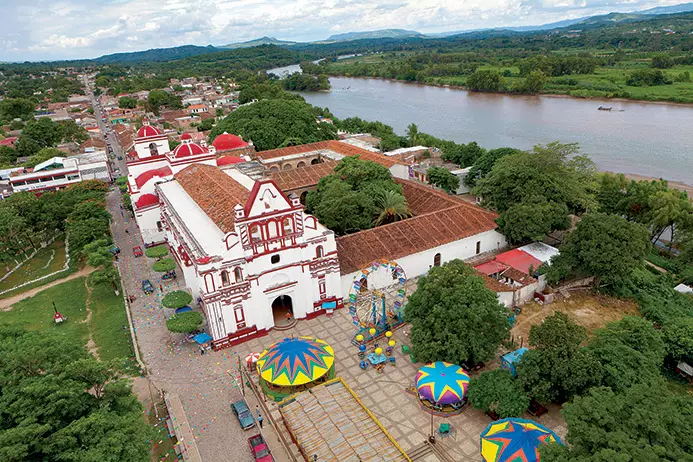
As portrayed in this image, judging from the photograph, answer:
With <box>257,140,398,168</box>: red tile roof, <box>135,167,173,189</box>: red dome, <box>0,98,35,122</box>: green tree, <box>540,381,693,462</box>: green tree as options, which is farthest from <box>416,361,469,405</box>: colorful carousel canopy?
<box>0,98,35,122</box>: green tree

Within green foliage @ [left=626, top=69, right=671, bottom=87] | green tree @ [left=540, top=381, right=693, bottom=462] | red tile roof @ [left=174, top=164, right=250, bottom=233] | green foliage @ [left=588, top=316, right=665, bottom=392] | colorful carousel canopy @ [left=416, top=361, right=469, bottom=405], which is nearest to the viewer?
green tree @ [left=540, top=381, right=693, bottom=462]

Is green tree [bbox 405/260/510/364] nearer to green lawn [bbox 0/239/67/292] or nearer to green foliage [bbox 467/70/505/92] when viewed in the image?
green lawn [bbox 0/239/67/292]

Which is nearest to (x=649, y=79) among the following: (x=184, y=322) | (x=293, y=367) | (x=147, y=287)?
(x=147, y=287)

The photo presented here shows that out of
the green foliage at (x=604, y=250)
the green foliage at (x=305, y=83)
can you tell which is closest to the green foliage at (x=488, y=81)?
the green foliage at (x=305, y=83)

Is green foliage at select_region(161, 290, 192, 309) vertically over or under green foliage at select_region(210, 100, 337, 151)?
under

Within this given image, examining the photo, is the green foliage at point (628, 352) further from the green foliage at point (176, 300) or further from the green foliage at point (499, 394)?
the green foliage at point (176, 300)

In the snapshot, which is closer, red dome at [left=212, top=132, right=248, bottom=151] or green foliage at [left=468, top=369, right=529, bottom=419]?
green foliage at [left=468, top=369, right=529, bottom=419]
